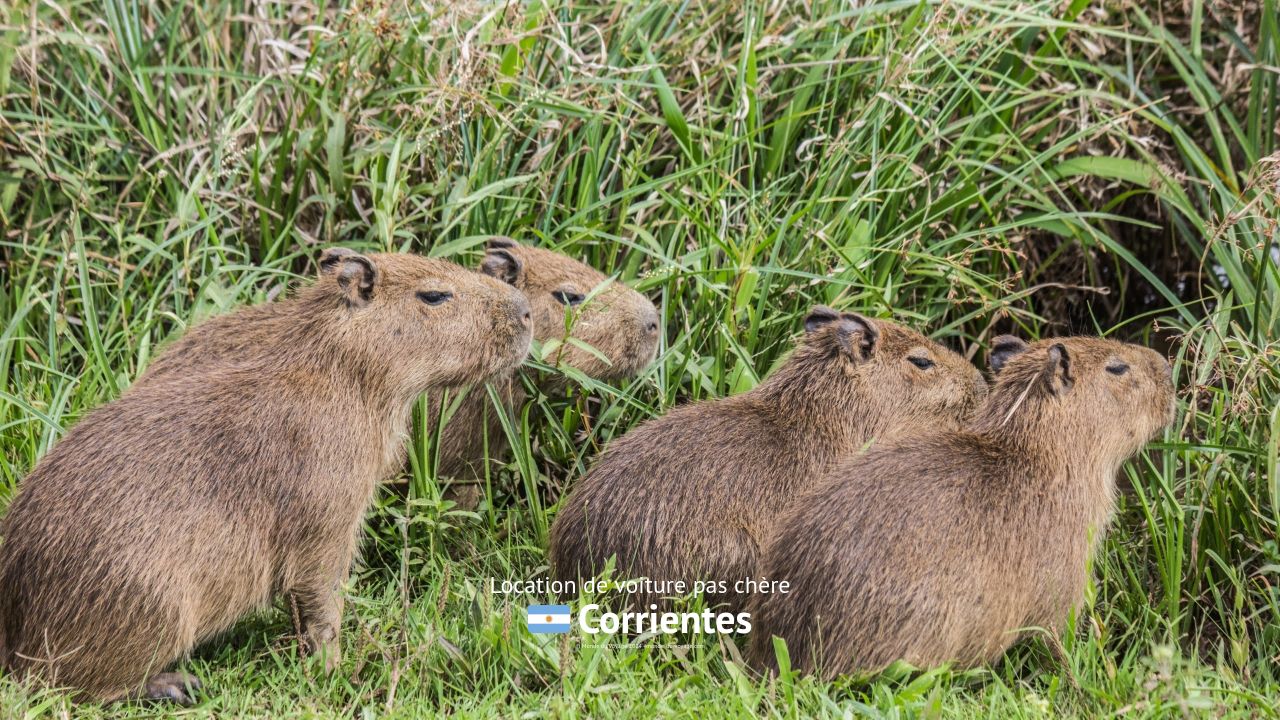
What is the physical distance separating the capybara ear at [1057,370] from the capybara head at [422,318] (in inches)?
57.1

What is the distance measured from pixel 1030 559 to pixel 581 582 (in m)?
1.18

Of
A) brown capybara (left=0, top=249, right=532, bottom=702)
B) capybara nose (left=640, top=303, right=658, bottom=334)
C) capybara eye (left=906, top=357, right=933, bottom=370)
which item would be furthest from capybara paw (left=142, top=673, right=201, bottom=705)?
capybara eye (left=906, top=357, right=933, bottom=370)

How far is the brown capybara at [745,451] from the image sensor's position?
3994 mm

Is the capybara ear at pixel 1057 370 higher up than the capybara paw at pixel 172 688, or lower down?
higher up

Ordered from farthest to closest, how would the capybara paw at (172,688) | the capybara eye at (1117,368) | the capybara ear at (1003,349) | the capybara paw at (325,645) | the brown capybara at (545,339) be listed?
→ the brown capybara at (545,339), the capybara ear at (1003,349), the capybara eye at (1117,368), the capybara paw at (325,645), the capybara paw at (172,688)

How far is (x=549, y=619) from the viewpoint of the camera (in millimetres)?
3855

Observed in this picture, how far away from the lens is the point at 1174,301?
15.6 feet

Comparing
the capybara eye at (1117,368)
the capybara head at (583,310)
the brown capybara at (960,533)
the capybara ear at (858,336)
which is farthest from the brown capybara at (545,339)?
the capybara eye at (1117,368)

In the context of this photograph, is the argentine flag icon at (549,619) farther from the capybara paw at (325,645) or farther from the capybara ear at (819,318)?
the capybara ear at (819,318)

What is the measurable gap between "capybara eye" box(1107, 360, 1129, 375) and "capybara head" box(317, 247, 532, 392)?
5.38ft

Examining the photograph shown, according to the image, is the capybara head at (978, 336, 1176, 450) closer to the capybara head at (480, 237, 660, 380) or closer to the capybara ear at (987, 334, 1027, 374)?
the capybara ear at (987, 334, 1027, 374)

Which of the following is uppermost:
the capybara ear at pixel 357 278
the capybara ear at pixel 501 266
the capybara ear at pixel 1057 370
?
the capybara ear at pixel 357 278

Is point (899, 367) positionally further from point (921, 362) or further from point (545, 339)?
point (545, 339)

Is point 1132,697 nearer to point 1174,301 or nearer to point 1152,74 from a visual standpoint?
point 1174,301
